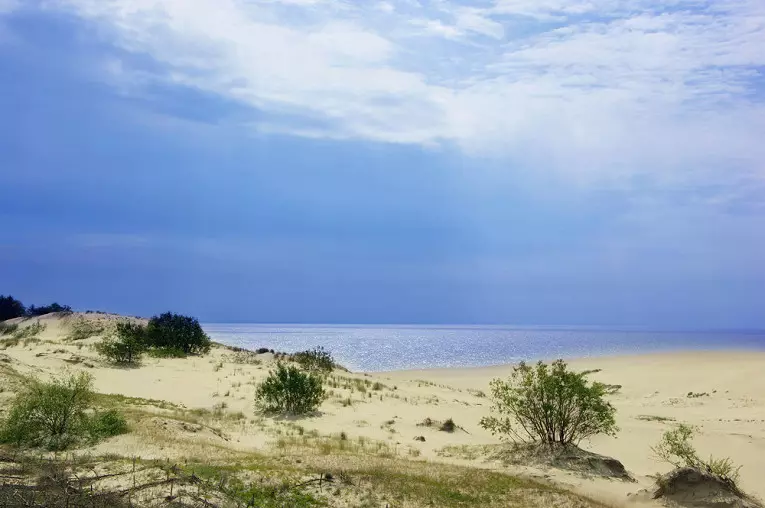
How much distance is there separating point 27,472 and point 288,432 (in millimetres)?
8435

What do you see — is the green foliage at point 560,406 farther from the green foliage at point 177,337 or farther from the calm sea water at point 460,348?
the calm sea water at point 460,348

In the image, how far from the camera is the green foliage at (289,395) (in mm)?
21531

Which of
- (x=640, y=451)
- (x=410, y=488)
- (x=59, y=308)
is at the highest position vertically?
(x=59, y=308)

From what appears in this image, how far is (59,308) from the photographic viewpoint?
64.1 metres

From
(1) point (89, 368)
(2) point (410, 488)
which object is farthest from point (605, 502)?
(1) point (89, 368)

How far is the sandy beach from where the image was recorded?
567 inches

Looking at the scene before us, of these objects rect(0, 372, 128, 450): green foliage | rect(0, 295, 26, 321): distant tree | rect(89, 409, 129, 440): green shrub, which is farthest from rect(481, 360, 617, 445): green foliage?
rect(0, 295, 26, 321): distant tree

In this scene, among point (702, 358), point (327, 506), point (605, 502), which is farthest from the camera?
point (702, 358)

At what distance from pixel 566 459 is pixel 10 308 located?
7166 centimetres

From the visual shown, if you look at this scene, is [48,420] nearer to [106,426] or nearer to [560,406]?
[106,426]

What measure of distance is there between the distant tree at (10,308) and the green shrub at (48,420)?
61.8 metres

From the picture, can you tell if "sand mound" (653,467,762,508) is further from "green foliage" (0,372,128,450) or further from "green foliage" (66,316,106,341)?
"green foliage" (66,316,106,341)

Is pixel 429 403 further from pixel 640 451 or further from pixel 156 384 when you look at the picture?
pixel 156 384

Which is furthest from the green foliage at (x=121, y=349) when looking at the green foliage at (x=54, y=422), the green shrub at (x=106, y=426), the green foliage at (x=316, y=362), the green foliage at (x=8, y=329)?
the green foliage at (x=8, y=329)
